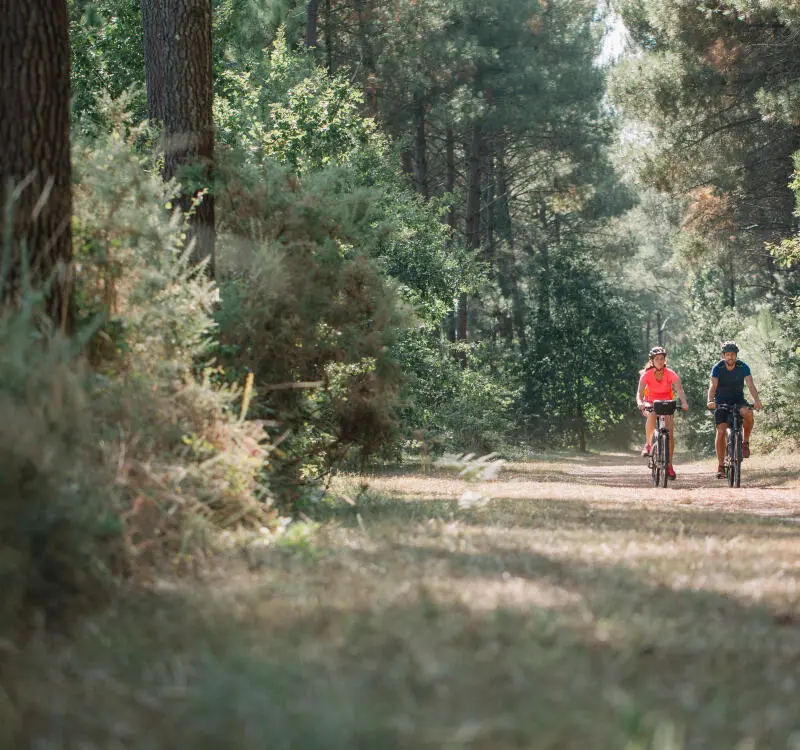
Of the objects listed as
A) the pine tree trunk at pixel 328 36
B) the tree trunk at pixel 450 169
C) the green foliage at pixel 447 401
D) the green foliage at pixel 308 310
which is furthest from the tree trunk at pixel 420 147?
the green foliage at pixel 308 310

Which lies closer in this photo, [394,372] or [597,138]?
[394,372]

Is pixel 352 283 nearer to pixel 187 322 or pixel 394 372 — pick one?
pixel 394 372

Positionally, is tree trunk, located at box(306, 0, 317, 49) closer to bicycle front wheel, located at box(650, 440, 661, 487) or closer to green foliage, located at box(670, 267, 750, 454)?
bicycle front wheel, located at box(650, 440, 661, 487)

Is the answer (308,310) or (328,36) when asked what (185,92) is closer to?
(308,310)

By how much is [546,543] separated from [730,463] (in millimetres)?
10969

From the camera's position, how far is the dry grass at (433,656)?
308 centimetres

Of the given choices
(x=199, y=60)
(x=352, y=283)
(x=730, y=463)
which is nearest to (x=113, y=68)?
(x=199, y=60)

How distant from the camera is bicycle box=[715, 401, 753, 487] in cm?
1641

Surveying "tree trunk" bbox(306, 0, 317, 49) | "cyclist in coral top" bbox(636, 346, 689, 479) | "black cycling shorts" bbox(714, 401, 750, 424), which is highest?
"tree trunk" bbox(306, 0, 317, 49)

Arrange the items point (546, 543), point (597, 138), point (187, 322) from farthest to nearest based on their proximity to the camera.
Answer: point (597, 138)
point (187, 322)
point (546, 543)

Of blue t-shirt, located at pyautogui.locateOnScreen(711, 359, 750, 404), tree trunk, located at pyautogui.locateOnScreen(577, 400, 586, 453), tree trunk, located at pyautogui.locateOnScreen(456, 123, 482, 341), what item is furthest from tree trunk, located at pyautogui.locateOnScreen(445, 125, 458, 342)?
blue t-shirt, located at pyautogui.locateOnScreen(711, 359, 750, 404)

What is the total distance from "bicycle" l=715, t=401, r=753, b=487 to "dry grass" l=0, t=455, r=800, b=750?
10.3 meters

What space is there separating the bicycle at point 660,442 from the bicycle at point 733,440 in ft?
2.69

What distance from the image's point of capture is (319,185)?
11.1 m
